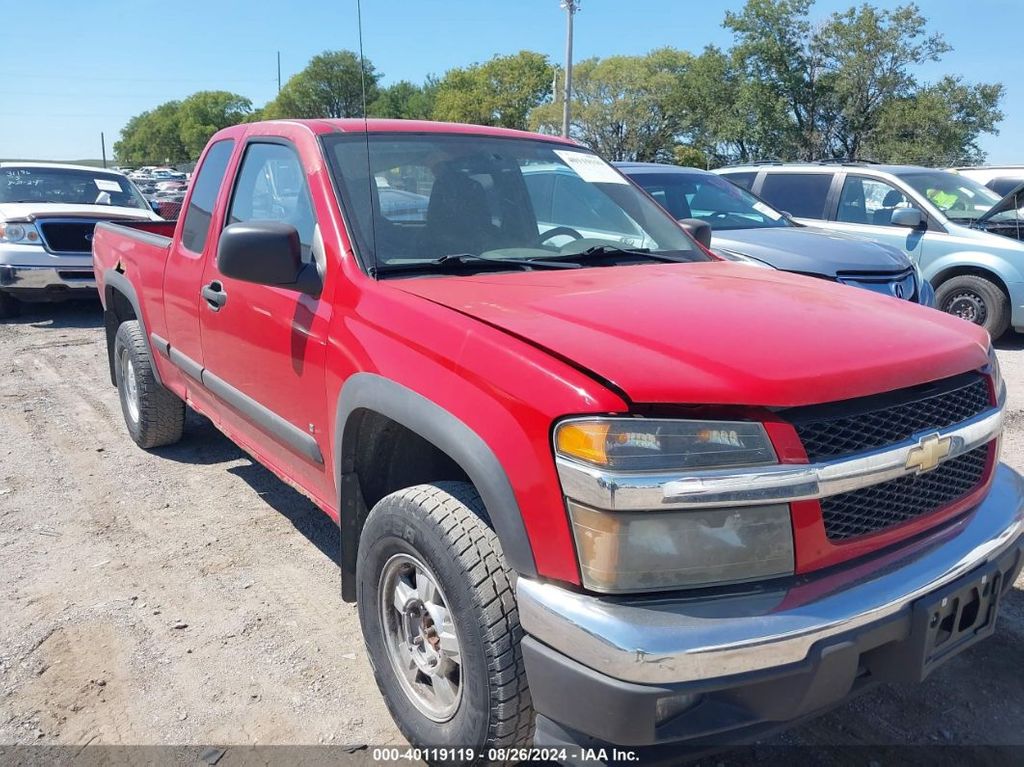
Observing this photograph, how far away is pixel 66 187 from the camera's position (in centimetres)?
1038

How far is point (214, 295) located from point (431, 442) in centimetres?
172

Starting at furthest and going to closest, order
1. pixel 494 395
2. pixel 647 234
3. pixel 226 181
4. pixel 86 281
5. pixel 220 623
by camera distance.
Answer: pixel 86 281 < pixel 226 181 < pixel 647 234 < pixel 220 623 < pixel 494 395

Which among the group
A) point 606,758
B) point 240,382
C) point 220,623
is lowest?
point 220,623

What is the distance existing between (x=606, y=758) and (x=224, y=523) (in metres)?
2.87

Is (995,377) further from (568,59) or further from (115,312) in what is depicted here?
(568,59)

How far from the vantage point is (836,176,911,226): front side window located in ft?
28.0

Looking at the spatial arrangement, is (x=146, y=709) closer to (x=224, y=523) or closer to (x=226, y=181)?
(x=224, y=523)

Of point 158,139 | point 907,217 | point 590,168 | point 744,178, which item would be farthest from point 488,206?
point 158,139

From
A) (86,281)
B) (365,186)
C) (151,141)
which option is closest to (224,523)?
(365,186)

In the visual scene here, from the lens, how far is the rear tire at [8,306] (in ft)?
32.0

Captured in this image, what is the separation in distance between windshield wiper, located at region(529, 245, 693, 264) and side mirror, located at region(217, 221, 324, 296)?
0.84 meters

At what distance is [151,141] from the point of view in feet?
412

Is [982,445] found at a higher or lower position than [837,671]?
higher

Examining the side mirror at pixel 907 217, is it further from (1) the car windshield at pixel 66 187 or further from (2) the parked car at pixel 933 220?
(1) the car windshield at pixel 66 187
